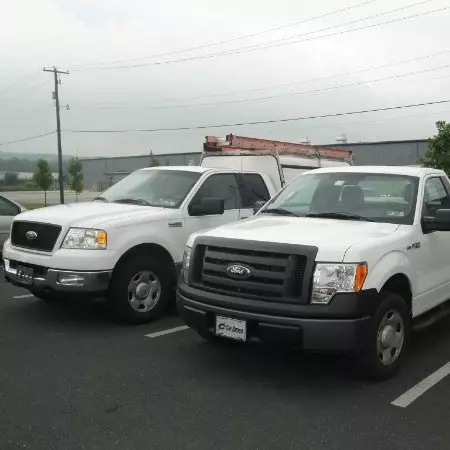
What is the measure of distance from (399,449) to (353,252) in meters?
1.38

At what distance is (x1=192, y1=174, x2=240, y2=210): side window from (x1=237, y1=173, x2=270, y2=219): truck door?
0.36 feet

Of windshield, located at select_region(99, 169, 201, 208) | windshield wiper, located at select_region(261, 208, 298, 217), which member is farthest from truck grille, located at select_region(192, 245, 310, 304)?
windshield, located at select_region(99, 169, 201, 208)

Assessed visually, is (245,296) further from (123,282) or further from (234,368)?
(123,282)

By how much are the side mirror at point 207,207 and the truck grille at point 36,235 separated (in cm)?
164

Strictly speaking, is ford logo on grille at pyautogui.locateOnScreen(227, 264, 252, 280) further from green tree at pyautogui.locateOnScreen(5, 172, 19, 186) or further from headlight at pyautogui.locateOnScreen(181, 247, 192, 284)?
green tree at pyautogui.locateOnScreen(5, 172, 19, 186)

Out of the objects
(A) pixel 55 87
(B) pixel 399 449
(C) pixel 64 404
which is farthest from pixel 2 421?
(A) pixel 55 87

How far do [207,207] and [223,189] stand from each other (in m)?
0.84

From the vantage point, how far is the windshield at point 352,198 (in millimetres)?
5047

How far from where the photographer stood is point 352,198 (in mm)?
5336

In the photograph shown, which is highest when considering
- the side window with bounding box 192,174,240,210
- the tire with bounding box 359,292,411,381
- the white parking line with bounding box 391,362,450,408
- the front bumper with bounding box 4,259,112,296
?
the side window with bounding box 192,174,240,210

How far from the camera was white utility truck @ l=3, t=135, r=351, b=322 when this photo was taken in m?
5.70

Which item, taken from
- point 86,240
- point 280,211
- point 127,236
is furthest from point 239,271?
point 86,240

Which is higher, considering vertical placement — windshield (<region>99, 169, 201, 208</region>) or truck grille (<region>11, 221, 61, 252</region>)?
windshield (<region>99, 169, 201, 208</region>)

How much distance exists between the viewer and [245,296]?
4277 millimetres
